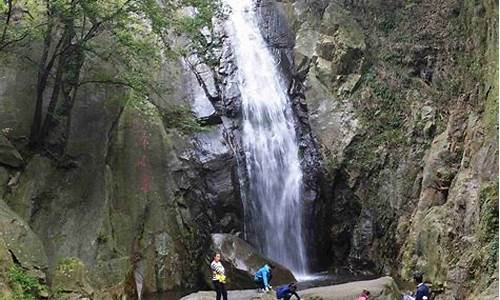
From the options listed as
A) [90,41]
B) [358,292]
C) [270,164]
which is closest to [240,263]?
[358,292]

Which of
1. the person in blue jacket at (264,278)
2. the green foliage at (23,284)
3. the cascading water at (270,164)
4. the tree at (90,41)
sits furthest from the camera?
the cascading water at (270,164)

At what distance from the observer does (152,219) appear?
19359 mm

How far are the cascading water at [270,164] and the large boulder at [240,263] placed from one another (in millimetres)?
2703

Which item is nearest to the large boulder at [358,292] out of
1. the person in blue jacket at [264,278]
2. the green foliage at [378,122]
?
the person in blue jacket at [264,278]

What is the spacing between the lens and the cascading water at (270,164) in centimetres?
2138

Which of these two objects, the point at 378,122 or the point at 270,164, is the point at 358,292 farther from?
the point at 378,122

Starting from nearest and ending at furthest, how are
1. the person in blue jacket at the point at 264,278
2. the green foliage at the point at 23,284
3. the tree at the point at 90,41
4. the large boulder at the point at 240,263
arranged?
the green foliage at the point at 23,284 < the person in blue jacket at the point at 264,278 < the tree at the point at 90,41 < the large boulder at the point at 240,263

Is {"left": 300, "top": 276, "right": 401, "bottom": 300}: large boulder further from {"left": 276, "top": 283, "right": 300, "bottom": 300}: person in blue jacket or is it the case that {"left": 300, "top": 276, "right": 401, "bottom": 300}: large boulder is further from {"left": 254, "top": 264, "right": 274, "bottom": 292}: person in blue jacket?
{"left": 276, "top": 283, "right": 300, "bottom": 300}: person in blue jacket

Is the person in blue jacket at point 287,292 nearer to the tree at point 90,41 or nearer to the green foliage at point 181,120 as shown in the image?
the green foliage at point 181,120

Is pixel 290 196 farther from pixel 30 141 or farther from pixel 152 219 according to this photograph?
pixel 30 141

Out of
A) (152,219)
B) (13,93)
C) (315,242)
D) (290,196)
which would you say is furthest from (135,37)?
(315,242)

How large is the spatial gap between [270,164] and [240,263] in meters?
5.65

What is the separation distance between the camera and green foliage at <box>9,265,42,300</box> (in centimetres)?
1255

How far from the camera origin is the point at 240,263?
58.3 ft
